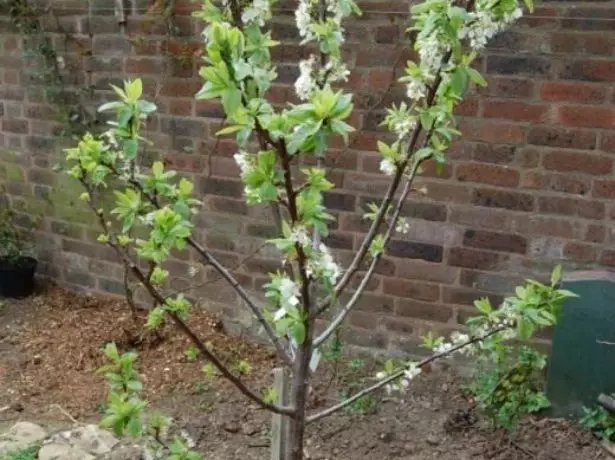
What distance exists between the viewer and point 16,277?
4391 millimetres

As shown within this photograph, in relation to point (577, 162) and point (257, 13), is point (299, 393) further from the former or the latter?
point (577, 162)

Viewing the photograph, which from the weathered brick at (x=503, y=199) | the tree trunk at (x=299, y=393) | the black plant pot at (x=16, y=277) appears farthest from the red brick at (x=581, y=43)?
the black plant pot at (x=16, y=277)

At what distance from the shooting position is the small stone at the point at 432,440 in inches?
116

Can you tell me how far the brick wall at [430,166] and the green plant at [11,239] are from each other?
0.50 metres

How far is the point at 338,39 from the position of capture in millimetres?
1721

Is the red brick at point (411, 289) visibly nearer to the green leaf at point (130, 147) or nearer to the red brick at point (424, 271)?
the red brick at point (424, 271)

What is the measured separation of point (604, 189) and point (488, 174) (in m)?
0.45

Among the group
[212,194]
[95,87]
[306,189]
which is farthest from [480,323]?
[95,87]

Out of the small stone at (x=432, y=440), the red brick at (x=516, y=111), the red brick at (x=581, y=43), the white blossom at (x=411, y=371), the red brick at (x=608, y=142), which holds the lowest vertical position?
the small stone at (x=432, y=440)

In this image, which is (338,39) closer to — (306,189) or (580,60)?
(306,189)

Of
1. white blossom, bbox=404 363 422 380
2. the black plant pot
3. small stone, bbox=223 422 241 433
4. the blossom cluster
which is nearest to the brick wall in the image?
the black plant pot

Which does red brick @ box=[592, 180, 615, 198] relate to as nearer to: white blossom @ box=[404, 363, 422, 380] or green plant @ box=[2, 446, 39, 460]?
white blossom @ box=[404, 363, 422, 380]

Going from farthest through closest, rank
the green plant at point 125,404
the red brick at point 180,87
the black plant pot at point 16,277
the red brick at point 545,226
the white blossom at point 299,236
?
the black plant pot at point 16,277, the red brick at point 180,87, the red brick at point 545,226, the green plant at point 125,404, the white blossom at point 299,236

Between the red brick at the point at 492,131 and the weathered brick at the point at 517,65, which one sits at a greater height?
the weathered brick at the point at 517,65
